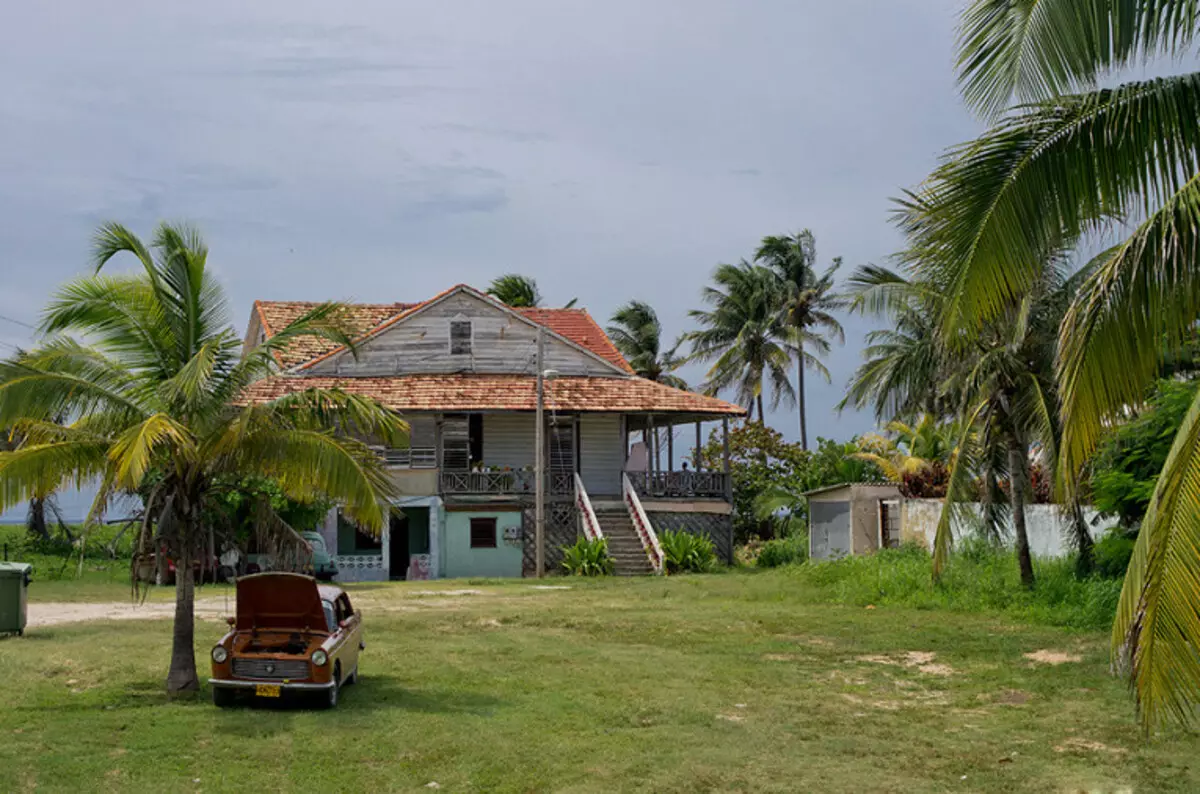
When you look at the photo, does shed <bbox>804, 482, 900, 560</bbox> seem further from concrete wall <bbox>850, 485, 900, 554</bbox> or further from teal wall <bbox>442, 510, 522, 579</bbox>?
teal wall <bbox>442, 510, 522, 579</bbox>

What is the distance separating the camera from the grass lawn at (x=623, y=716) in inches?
414

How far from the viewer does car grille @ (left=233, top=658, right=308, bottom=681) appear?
43.8 ft

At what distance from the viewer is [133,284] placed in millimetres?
14180

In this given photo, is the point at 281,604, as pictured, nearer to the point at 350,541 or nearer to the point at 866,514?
the point at 866,514

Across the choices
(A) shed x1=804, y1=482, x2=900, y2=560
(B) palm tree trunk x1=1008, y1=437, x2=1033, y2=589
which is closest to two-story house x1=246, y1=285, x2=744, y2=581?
(A) shed x1=804, y1=482, x2=900, y2=560

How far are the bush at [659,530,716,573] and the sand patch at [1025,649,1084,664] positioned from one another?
60.0 feet

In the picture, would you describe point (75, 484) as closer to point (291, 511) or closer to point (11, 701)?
point (11, 701)

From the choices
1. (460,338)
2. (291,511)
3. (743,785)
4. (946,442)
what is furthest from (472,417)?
(743,785)

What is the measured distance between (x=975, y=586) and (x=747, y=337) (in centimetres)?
3304

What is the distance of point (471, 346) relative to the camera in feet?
137

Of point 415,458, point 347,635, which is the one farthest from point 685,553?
point 347,635

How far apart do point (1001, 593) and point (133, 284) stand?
16.9 metres

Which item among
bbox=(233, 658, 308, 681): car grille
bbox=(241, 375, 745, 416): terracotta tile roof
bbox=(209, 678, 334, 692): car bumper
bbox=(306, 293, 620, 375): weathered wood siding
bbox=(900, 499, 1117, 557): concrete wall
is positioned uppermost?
bbox=(306, 293, 620, 375): weathered wood siding

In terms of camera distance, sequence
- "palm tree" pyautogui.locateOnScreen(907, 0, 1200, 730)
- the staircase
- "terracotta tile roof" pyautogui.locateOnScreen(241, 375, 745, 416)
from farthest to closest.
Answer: "terracotta tile roof" pyautogui.locateOnScreen(241, 375, 745, 416)
the staircase
"palm tree" pyautogui.locateOnScreen(907, 0, 1200, 730)
